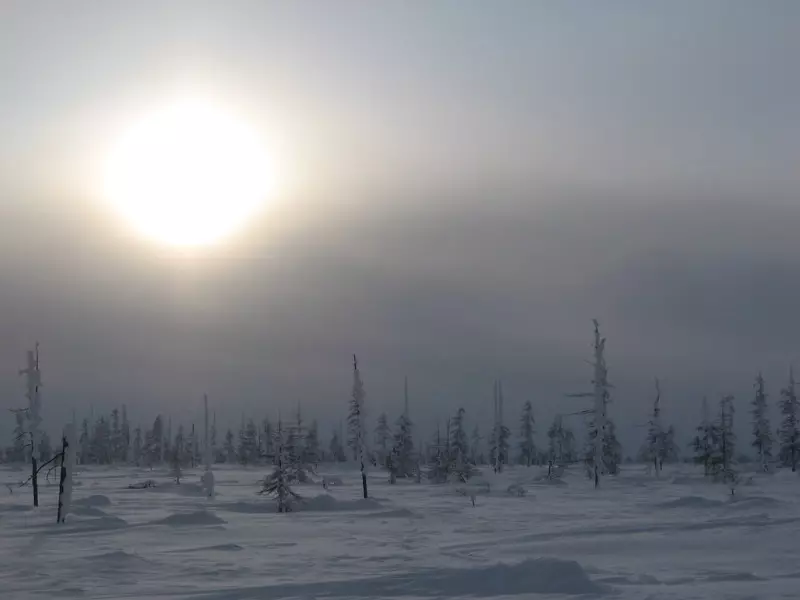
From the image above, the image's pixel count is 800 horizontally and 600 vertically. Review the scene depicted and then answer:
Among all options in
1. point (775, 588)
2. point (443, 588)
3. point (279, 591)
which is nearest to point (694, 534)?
point (775, 588)

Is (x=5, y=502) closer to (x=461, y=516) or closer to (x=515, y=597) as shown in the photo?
(x=461, y=516)

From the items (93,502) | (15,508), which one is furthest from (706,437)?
(15,508)

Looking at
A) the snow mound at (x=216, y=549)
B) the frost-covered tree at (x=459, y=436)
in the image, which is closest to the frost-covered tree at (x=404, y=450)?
the frost-covered tree at (x=459, y=436)

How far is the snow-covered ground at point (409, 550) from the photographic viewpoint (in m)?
19.2

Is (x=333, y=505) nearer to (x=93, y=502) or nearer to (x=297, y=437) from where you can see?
(x=297, y=437)

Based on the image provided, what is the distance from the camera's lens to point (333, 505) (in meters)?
47.0

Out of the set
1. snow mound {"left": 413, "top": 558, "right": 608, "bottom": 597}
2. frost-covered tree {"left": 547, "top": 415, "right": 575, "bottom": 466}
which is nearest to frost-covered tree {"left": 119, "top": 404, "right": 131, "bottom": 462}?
frost-covered tree {"left": 547, "top": 415, "right": 575, "bottom": 466}

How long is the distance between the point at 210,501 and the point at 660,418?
5534cm

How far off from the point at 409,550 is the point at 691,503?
2397 cm

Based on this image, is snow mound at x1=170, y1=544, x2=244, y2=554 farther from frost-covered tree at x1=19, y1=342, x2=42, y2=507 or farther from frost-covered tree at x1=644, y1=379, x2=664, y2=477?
frost-covered tree at x1=644, y1=379, x2=664, y2=477

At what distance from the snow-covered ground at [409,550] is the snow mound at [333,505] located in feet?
0.53

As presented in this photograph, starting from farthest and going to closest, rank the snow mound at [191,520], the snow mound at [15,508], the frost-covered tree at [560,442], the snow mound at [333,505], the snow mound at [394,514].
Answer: the frost-covered tree at [560,442]
the snow mound at [333,505]
the snow mound at [15,508]
the snow mound at [394,514]
the snow mound at [191,520]

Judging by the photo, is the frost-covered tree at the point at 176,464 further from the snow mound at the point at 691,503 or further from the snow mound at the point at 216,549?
the snow mound at the point at 216,549

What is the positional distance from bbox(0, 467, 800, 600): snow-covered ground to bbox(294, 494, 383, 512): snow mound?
161 mm
